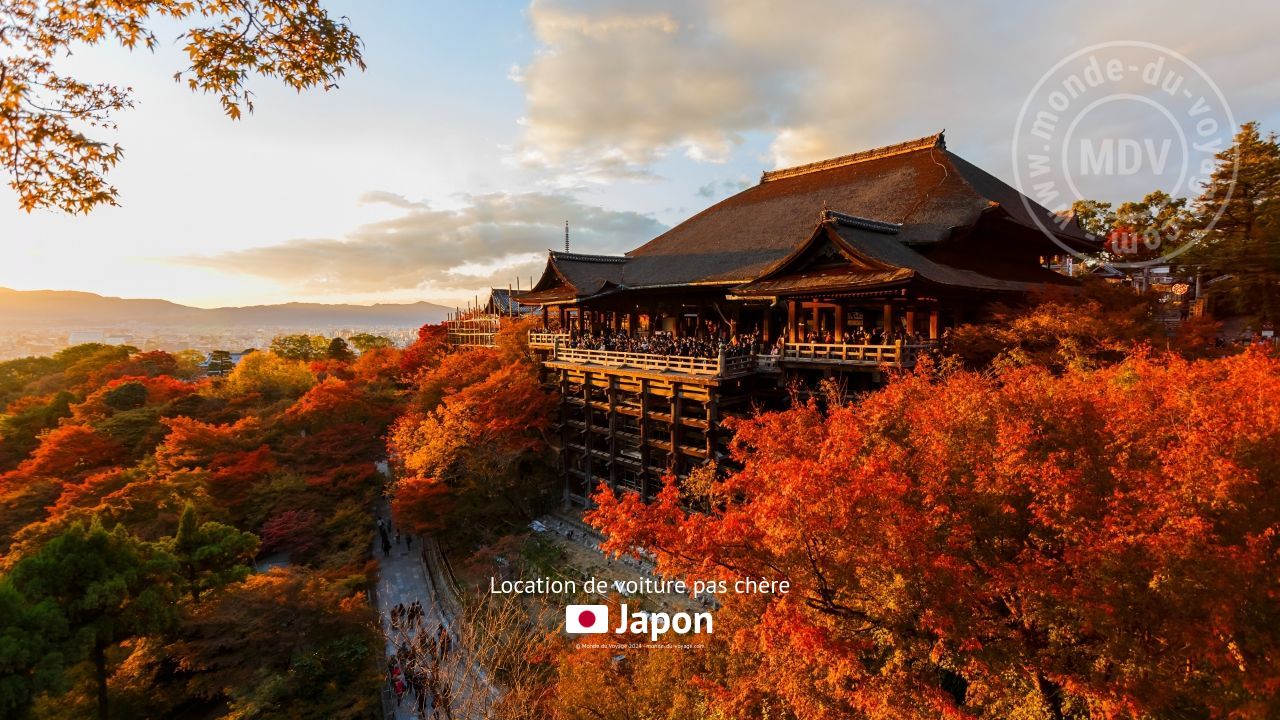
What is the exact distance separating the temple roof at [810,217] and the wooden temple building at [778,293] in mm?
95

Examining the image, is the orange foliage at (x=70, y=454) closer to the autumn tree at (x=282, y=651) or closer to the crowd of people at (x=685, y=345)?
the autumn tree at (x=282, y=651)

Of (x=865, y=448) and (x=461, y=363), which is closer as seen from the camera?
(x=865, y=448)

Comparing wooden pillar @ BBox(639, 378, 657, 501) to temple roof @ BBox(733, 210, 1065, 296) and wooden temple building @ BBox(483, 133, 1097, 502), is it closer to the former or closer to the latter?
wooden temple building @ BBox(483, 133, 1097, 502)

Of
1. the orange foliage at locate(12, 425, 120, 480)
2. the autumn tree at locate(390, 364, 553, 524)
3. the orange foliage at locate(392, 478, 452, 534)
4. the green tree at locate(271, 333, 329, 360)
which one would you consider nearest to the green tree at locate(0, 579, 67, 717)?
the orange foliage at locate(392, 478, 452, 534)

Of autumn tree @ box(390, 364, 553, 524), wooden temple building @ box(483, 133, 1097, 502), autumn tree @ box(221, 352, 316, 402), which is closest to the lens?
wooden temple building @ box(483, 133, 1097, 502)

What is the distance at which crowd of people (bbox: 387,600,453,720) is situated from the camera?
11648mm

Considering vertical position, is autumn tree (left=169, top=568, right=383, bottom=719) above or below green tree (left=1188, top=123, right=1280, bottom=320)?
below

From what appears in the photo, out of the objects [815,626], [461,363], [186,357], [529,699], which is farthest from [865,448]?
[186,357]

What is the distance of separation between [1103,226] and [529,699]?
43.2m

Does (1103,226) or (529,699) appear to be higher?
(1103,226)

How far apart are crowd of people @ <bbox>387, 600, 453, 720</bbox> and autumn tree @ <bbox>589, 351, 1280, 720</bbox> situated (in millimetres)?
6021

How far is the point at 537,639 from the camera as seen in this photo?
14859 mm

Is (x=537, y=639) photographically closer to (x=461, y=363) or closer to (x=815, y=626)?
(x=815, y=626)

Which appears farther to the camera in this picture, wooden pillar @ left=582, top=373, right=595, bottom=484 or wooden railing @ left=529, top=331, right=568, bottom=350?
wooden railing @ left=529, top=331, right=568, bottom=350
